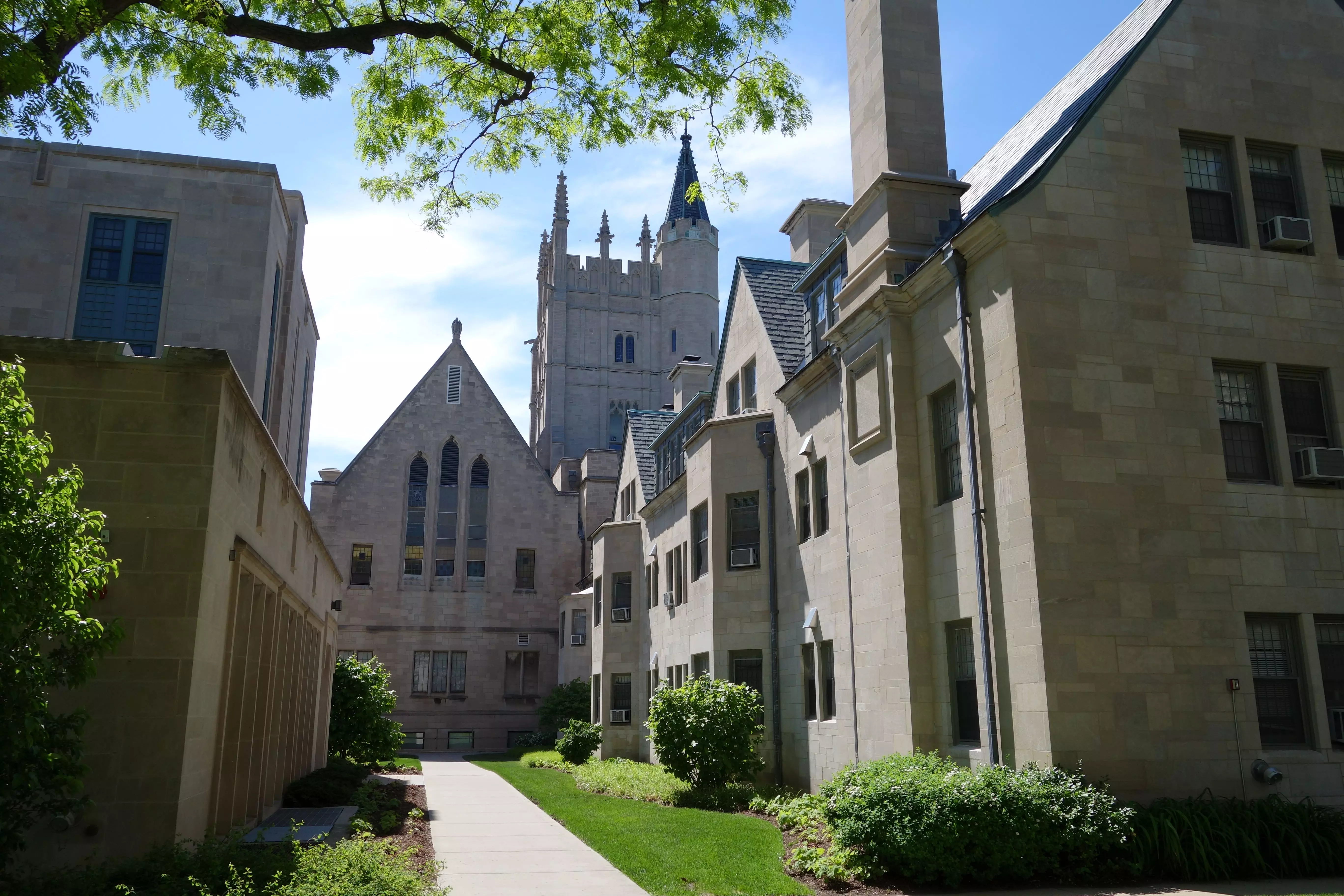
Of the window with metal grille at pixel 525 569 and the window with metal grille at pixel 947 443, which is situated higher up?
the window with metal grille at pixel 525 569

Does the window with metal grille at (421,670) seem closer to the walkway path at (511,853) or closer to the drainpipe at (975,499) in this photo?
the walkway path at (511,853)

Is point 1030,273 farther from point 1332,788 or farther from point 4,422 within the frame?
point 4,422

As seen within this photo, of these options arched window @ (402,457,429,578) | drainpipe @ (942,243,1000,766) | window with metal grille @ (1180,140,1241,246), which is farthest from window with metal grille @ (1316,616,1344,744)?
arched window @ (402,457,429,578)

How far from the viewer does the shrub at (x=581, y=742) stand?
106ft

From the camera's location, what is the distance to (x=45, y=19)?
29.6 feet

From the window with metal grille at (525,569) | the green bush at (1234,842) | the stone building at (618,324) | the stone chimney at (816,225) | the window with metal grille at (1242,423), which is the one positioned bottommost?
the green bush at (1234,842)

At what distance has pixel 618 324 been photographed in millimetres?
80375

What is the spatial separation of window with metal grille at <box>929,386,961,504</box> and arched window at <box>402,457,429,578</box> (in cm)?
3648

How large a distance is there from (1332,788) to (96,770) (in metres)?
14.3

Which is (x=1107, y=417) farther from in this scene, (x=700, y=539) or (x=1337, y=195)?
(x=700, y=539)

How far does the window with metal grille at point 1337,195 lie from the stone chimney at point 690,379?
20.6 metres

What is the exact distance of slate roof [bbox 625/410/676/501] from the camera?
119 feet

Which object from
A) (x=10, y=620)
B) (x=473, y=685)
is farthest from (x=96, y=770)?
(x=473, y=685)

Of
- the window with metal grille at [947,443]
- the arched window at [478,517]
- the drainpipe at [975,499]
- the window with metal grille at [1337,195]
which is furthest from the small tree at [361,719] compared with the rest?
the window with metal grille at [1337,195]
